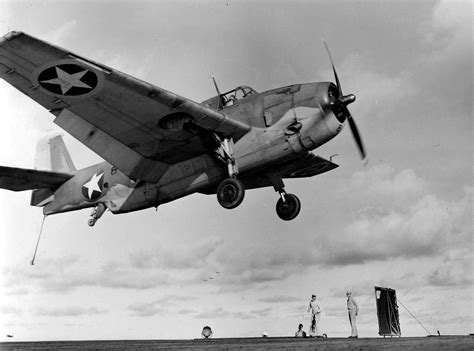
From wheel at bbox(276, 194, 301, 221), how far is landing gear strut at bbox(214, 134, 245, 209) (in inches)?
101

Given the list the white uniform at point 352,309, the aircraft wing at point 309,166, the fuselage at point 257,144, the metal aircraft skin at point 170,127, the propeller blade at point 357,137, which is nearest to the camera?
the metal aircraft skin at point 170,127

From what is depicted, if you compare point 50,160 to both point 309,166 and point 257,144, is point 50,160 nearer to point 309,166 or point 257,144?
point 257,144

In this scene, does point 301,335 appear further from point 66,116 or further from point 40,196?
point 40,196

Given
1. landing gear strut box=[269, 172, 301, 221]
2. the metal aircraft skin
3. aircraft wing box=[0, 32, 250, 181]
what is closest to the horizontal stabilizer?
the metal aircraft skin

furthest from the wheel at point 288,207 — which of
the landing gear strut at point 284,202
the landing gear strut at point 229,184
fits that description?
the landing gear strut at point 229,184

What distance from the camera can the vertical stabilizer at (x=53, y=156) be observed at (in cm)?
1725

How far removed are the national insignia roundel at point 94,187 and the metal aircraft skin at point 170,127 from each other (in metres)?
0.18

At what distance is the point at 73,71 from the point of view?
1082cm

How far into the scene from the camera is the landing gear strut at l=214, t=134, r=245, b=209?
12734 mm

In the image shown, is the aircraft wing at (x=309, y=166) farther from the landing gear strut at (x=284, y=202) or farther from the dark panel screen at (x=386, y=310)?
the dark panel screen at (x=386, y=310)

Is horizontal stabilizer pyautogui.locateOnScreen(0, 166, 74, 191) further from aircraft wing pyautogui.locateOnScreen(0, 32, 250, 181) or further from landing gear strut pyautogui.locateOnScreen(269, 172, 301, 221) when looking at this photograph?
landing gear strut pyautogui.locateOnScreen(269, 172, 301, 221)

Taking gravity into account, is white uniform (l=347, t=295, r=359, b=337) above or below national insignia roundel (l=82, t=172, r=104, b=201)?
below

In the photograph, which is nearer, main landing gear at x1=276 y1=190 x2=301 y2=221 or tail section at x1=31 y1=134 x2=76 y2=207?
main landing gear at x1=276 y1=190 x2=301 y2=221

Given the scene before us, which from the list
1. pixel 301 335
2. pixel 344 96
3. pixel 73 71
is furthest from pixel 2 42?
pixel 301 335
